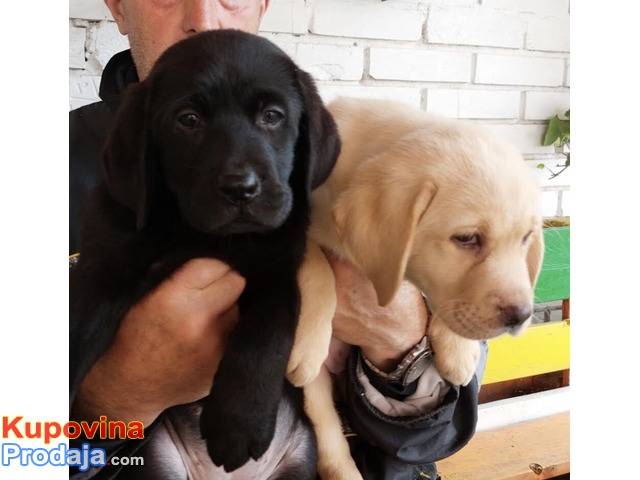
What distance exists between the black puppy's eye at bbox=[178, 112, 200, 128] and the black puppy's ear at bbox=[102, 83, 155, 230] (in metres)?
0.04

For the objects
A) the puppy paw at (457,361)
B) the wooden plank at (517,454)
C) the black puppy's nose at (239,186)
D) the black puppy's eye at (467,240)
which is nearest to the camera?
the black puppy's nose at (239,186)

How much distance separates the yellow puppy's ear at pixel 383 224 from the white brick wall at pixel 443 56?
49 centimetres

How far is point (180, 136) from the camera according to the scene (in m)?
0.69

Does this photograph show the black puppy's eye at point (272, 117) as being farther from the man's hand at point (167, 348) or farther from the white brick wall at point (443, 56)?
the white brick wall at point (443, 56)

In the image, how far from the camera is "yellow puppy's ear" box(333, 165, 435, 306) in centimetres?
69

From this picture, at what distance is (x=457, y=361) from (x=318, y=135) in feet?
1.39

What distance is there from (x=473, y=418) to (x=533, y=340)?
0.32 m

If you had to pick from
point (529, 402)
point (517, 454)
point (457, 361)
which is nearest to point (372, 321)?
point (457, 361)

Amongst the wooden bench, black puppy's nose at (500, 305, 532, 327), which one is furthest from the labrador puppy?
the wooden bench

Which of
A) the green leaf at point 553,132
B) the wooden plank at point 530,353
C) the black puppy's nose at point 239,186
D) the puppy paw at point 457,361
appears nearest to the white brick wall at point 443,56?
the green leaf at point 553,132

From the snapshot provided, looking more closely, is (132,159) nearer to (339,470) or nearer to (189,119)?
(189,119)

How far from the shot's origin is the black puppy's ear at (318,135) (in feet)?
2.44

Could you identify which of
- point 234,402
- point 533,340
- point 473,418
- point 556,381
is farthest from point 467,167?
point 556,381

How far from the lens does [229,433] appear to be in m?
0.70
